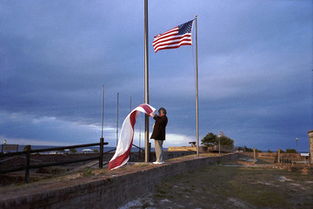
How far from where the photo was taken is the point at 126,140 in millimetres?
9656

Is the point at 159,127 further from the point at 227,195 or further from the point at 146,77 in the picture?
the point at 227,195

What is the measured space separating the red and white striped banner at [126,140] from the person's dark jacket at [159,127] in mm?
384

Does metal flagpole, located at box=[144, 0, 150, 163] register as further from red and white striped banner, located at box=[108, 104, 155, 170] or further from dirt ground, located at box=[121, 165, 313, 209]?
dirt ground, located at box=[121, 165, 313, 209]

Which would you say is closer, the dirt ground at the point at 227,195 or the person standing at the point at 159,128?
the dirt ground at the point at 227,195

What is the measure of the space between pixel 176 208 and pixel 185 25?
1113cm

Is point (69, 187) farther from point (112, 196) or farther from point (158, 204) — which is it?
point (158, 204)

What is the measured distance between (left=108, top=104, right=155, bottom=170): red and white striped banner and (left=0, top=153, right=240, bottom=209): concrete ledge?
1103 millimetres

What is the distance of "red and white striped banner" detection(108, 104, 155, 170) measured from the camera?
9266 millimetres

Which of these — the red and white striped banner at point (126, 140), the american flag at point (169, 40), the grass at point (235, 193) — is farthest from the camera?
the american flag at point (169, 40)

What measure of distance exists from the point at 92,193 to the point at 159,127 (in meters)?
4.77

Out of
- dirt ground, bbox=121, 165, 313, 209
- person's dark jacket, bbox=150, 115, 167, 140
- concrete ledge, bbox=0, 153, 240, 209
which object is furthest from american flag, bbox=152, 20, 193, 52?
concrete ledge, bbox=0, 153, 240, 209

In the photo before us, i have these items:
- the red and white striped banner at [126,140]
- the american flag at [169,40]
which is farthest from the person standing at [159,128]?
the american flag at [169,40]

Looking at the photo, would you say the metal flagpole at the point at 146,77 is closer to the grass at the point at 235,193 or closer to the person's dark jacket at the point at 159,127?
the person's dark jacket at the point at 159,127

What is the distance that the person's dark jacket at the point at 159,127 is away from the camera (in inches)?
393
